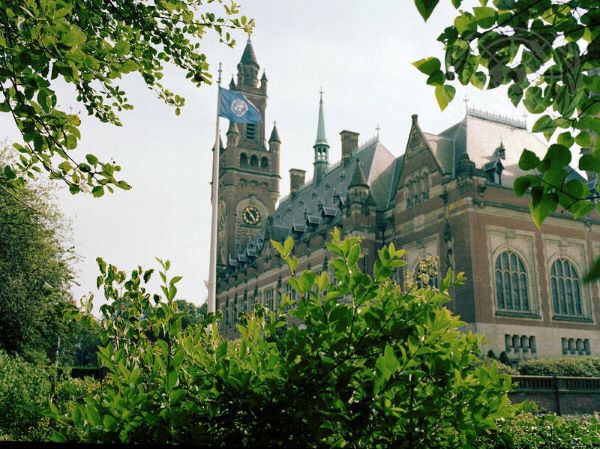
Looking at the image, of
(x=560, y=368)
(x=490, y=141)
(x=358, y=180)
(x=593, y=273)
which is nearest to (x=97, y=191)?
(x=593, y=273)

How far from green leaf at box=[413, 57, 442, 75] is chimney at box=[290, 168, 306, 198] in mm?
60126

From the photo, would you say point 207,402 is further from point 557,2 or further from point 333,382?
point 557,2

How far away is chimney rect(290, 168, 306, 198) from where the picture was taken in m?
63.4

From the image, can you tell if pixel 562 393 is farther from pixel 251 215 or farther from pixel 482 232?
pixel 251 215

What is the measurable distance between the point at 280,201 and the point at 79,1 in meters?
62.5

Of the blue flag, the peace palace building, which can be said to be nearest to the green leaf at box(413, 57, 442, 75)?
the blue flag

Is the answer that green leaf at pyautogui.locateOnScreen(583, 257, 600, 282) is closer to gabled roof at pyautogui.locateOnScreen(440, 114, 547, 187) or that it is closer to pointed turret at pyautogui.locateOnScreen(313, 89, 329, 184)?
gabled roof at pyautogui.locateOnScreen(440, 114, 547, 187)

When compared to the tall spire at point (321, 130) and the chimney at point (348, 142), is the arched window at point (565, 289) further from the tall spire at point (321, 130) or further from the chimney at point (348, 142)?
the tall spire at point (321, 130)

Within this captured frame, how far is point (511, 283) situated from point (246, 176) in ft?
123

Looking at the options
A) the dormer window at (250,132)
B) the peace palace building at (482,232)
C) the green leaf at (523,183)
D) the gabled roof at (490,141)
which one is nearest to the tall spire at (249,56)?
the dormer window at (250,132)

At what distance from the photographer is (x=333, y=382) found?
3.01 m

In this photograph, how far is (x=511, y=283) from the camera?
33875mm

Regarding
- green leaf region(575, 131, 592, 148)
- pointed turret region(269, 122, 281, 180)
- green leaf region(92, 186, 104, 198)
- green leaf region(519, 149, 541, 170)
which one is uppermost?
pointed turret region(269, 122, 281, 180)

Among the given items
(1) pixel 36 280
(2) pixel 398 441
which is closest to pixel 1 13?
(2) pixel 398 441
